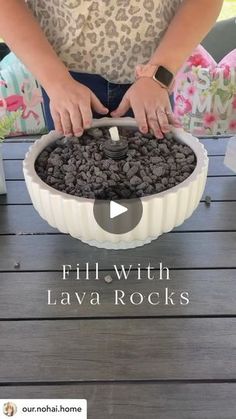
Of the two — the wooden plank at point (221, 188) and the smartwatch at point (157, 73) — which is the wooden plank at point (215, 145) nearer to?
the wooden plank at point (221, 188)

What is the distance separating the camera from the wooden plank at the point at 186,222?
0.92 meters

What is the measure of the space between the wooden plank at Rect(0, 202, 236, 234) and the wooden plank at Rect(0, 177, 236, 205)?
18 mm

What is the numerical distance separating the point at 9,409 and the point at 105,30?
625 mm

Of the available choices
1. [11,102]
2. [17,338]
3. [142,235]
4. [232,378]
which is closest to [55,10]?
[142,235]

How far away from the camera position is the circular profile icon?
65cm

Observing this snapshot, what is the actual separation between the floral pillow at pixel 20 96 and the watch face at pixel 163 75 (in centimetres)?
96

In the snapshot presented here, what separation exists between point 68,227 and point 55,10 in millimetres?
395

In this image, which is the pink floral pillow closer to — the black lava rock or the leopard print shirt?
the leopard print shirt

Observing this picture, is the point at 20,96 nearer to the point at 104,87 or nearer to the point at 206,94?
the point at 206,94

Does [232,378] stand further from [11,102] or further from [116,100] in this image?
[11,102]

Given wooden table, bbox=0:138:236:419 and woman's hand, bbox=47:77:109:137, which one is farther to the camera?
woman's hand, bbox=47:77:109:137

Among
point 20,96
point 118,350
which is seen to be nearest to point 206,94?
point 20,96

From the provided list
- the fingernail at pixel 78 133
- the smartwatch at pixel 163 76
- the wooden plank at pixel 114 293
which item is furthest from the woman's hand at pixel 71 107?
the wooden plank at pixel 114 293

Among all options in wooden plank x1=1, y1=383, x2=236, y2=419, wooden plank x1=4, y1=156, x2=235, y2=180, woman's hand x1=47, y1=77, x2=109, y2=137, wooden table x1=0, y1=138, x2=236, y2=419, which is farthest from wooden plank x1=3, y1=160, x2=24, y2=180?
wooden plank x1=1, y1=383, x2=236, y2=419
